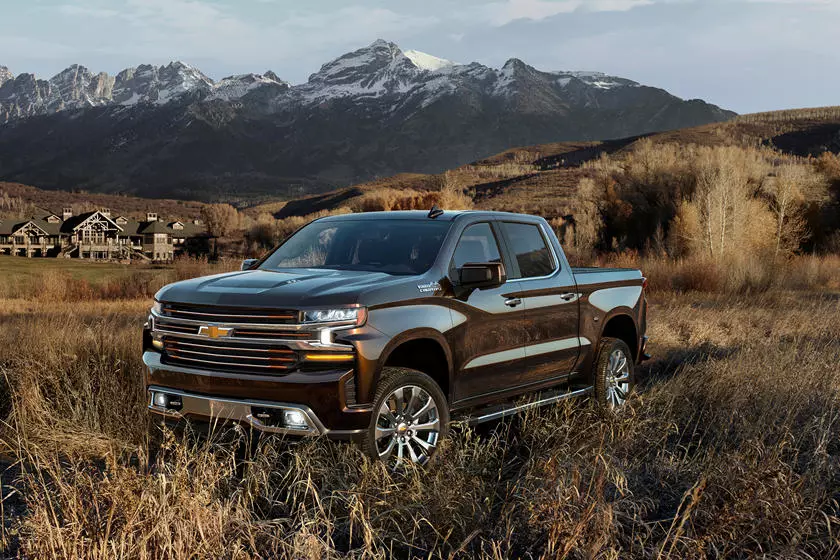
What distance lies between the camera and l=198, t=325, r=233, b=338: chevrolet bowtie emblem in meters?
5.47

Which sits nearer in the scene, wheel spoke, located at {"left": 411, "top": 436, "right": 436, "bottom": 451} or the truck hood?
the truck hood

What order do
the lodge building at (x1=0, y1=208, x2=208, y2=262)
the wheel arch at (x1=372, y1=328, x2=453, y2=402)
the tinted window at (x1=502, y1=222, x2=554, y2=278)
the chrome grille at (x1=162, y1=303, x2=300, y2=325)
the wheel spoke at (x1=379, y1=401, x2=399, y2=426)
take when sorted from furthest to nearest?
the lodge building at (x1=0, y1=208, x2=208, y2=262), the tinted window at (x1=502, y1=222, x2=554, y2=278), the wheel arch at (x1=372, y1=328, x2=453, y2=402), the wheel spoke at (x1=379, y1=401, x2=399, y2=426), the chrome grille at (x1=162, y1=303, x2=300, y2=325)

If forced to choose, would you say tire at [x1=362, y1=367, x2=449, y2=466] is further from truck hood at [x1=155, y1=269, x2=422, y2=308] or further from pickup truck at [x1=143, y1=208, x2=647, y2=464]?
truck hood at [x1=155, y1=269, x2=422, y2=308]

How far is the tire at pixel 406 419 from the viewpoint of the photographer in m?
5.43

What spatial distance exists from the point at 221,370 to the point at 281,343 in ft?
1.68

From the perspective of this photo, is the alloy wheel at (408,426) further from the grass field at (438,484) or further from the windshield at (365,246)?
the windshield at (365,246)

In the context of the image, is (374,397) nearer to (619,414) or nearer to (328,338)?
(328,338)

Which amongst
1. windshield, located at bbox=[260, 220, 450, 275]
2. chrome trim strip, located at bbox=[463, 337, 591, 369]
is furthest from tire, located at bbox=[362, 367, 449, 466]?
windshield, located at bbox=[260, 220, 450, 275]

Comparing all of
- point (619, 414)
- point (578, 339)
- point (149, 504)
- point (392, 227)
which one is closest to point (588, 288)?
point (578, 339)

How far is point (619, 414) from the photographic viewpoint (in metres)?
6.79

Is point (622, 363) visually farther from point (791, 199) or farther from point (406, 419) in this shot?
point (791, 199)

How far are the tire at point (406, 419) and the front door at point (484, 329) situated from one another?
41 cm

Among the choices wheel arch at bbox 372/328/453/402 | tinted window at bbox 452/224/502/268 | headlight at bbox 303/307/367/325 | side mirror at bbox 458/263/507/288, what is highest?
tinted window at bbox 452/224/502/268

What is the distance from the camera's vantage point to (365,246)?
684cm
